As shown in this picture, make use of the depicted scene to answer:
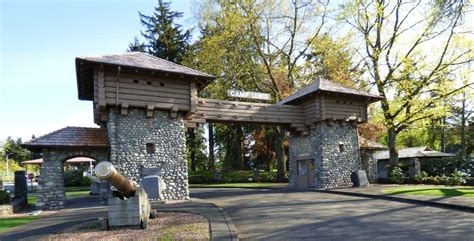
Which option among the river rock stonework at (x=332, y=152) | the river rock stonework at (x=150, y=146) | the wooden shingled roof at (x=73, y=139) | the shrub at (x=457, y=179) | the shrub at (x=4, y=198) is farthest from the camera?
the shrub at (x=457, y=179)

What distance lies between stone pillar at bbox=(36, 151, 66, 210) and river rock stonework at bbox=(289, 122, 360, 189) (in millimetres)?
12612

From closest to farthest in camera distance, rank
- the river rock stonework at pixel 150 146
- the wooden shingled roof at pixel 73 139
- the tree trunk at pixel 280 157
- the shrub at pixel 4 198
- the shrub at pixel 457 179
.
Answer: the wooden shingled roof at pixel 73 139
the shrub at pixel 4 198
the river rock stonework at pixel 150 146
the shrub at pixel 457 179
the tree trunk at pixel 280 157

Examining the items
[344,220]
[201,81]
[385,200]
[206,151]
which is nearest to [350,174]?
[385,200]

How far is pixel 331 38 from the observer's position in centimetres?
2709

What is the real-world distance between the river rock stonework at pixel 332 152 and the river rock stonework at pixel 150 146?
25.2 ft

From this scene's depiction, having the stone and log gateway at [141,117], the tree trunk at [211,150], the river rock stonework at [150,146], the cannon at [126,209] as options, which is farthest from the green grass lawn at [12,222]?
the tree trunk at [211,150]

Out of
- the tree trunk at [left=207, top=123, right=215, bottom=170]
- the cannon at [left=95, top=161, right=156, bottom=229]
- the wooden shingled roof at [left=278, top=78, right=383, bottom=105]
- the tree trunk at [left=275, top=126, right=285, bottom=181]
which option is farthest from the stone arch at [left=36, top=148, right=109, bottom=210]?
the tree trunk at [left=207, top=123, right=215, bottom=170]

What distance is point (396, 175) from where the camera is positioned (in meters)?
23.4

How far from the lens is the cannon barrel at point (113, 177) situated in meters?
7.31

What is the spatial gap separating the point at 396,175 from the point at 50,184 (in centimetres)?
1940

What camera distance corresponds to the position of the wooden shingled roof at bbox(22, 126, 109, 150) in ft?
48.6

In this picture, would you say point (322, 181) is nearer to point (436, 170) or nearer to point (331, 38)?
point (436, 170)

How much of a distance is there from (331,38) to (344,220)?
65.2ft

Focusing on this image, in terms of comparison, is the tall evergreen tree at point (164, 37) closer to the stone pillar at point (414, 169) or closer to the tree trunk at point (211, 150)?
the tree trunk at point (211, 150)
